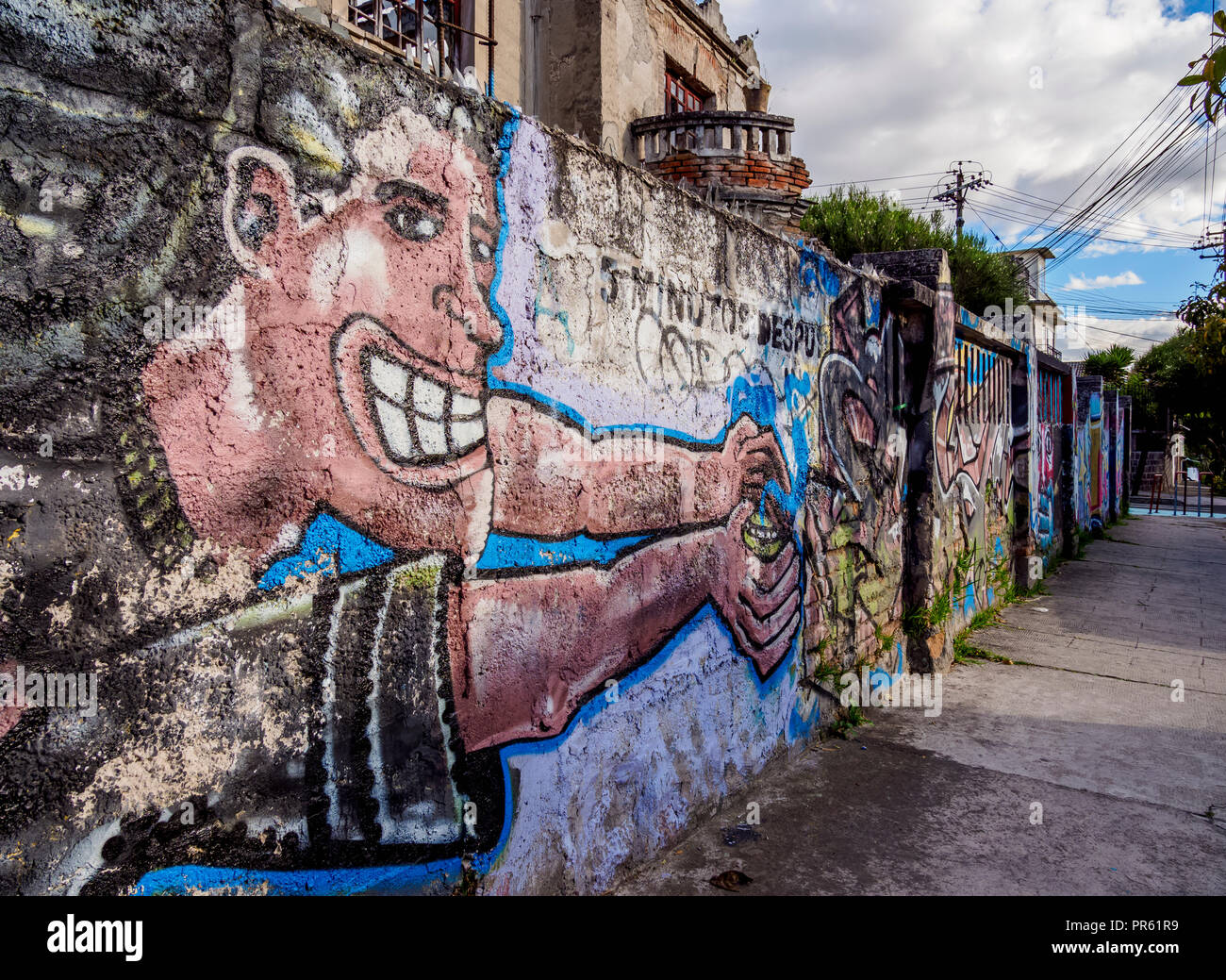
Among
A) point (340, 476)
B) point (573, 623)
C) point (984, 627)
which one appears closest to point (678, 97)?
point (984, 627)

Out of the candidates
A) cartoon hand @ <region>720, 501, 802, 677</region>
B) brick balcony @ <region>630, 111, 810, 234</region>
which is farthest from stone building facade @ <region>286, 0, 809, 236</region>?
cartoon hand @ <region>720, 501, 802, 677</region>

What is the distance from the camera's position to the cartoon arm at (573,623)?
6.72 feet

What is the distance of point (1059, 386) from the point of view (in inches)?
416

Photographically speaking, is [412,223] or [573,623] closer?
[412,223]

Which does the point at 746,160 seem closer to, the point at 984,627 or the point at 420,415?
the point at 984,627

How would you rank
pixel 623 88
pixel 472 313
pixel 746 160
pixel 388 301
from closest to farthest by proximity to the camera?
pixel 388 301 → pixel 472 313 → pixel 746 160 → pixel 623 88

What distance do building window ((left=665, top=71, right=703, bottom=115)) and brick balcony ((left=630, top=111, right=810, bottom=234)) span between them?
2.18 m

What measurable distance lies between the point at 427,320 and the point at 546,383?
448 millimetres

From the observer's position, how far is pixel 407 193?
1876mm

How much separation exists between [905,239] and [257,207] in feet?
59.8

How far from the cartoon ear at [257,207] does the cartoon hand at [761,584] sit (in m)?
2.02

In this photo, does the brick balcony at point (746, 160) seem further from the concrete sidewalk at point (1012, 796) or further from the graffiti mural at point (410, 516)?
the graffiti mural at point (410, 516)

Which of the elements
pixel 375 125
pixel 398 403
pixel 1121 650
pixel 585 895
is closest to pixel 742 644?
pixel 585 895
